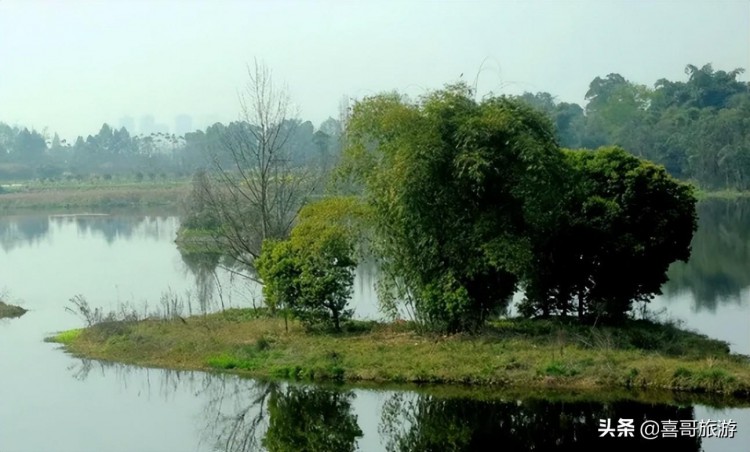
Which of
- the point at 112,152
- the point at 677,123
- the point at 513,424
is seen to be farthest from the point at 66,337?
the point at 112,152

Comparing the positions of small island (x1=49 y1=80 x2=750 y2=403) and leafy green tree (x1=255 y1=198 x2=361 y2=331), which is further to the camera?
leafy green tree (x1=255 y1=198 x2=361 y2=331)

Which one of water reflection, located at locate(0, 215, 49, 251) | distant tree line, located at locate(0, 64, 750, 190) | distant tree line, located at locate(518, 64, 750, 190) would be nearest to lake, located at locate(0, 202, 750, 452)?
distant tree line, located at locate(0, 64, 750, 190)

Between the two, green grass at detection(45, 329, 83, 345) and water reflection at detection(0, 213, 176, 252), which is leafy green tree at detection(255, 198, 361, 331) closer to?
green grass at detection(45, 329, 83, 345)

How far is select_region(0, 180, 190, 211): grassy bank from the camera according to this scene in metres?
65.9

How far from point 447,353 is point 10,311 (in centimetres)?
1336

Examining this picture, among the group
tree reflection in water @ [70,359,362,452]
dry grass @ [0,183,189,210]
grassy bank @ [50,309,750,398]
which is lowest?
tree reflection in water @ [70,359,362,452]

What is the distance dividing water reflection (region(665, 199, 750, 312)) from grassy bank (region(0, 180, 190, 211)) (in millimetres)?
36894

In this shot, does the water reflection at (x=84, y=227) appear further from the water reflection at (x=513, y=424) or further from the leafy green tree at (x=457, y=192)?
the water reflection at (x=513, y=424)

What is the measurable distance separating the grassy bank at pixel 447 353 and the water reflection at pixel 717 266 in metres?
5.94

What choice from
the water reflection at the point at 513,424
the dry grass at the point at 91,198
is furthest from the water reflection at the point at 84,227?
the water reflection at the point at 513,424

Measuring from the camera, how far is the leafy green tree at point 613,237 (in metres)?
17.3

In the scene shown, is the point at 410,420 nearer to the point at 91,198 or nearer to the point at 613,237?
the point at 613,237

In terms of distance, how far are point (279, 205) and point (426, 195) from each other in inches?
321

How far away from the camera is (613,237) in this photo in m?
17.3
